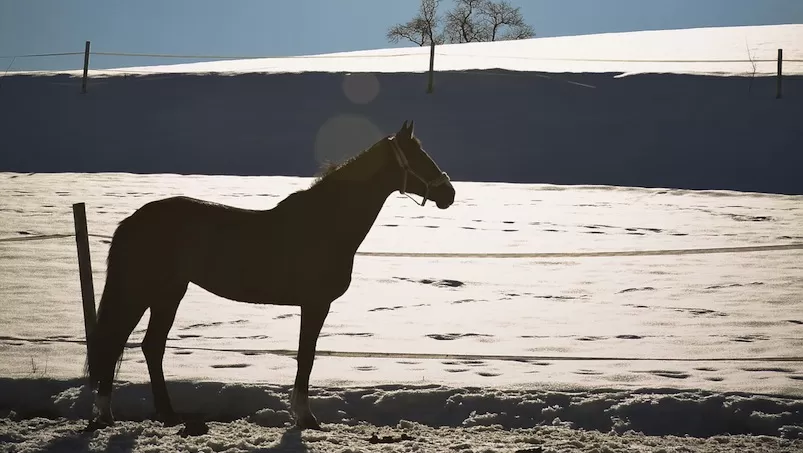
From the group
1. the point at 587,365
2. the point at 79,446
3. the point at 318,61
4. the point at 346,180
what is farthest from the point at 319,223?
the point at 318,61

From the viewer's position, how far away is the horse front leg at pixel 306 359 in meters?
5.20

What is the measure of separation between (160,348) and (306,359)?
0.76 metres

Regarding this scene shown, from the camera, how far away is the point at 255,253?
5191 mm

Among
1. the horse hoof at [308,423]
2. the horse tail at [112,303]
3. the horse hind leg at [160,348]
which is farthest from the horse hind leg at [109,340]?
the horse hoof at [308,423]

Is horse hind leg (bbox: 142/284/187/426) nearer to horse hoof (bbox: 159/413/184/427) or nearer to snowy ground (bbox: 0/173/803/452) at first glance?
horse hoof (bbox: 159/413/184/427)

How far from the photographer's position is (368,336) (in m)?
7.66

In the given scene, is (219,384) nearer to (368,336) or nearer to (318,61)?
(368,336)

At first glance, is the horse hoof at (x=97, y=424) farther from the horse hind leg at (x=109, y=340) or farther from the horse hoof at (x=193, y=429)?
the horse hoof at (x=193, y=429)

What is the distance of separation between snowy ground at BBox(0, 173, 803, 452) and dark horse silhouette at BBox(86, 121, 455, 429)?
43 cm

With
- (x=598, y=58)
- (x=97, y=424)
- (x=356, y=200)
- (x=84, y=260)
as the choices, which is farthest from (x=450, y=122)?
(x=97, y=424)

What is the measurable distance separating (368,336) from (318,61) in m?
21.9

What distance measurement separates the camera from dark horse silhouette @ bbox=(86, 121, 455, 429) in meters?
5.17

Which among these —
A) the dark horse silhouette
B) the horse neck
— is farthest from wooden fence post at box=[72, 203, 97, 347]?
the horse neck

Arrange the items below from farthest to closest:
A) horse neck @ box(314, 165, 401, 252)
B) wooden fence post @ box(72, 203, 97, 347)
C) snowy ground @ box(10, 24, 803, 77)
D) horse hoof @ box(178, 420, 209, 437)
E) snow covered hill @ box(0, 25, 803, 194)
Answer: snowy ground @ box(10, 24, 803, 77), snow covered hill @ box(0, 25, 803, 194), wooden fence post @ box(72, 203, 97, 347), horse neck @ box(314, 165, 401, 252), horse hoof @ box(178, 420, 209, 437)
